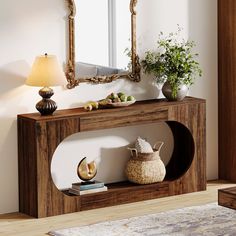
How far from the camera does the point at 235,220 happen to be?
5.82 metres

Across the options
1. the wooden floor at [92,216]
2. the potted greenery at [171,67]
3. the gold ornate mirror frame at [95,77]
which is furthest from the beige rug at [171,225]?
the gold ornate mirror frame at [95,77]

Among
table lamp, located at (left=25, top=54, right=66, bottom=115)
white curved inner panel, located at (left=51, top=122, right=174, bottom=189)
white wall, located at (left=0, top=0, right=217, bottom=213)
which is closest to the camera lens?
table lamp, located at (left=25, top=54, right=66, bottom=115)

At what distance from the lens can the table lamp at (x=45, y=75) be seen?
19.4ft

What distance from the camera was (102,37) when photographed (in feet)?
21.0

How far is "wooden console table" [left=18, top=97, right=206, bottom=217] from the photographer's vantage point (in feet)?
19.6

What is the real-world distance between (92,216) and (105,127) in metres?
0.67

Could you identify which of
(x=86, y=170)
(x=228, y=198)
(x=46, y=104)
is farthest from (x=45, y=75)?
(x=228, y=198)

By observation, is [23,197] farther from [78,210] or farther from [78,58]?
[78,58]

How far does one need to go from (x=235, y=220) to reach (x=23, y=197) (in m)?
1.57

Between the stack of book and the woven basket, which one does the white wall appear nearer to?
the stack of book

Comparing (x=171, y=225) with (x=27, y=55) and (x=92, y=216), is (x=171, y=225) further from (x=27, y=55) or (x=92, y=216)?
(x=27, y=55)

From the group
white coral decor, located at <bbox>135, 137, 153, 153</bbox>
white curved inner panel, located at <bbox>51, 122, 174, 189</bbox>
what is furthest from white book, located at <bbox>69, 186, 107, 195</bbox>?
white coral decor, located at <bbox>135, 137, 153, 153</bbox>

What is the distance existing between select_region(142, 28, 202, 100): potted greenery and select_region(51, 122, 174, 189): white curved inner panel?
0.38 m

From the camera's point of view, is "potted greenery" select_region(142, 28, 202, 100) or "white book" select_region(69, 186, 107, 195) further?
"potted greenery" select_region(142, 28, 202, 100)
